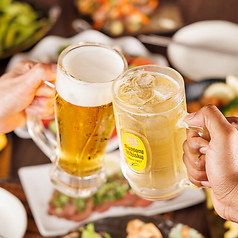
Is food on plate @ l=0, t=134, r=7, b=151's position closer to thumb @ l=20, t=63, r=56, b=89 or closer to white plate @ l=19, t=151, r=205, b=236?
white plate @ l=19, t=151, r=205, b=236

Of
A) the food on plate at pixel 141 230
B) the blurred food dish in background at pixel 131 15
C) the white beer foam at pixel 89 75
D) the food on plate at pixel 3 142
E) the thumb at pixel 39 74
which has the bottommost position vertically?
the food on plate at pixel 141 230

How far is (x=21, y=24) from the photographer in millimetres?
1951

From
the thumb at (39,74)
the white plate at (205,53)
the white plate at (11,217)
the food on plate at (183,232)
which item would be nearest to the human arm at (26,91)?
the thumb at (39,74)

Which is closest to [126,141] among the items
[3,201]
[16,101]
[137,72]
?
[137,72]

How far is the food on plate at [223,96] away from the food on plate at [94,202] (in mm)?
519

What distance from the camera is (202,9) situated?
231cm

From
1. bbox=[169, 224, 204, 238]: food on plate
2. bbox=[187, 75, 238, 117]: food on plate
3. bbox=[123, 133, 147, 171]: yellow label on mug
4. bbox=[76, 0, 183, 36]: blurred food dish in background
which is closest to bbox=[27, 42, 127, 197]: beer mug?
bbox=[123, 133, 147, 171]: yellow label on mug

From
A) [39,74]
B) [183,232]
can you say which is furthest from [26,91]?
[183,232]

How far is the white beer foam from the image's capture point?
83cm

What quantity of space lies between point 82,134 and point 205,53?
1.17m

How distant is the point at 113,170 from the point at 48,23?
0.96m

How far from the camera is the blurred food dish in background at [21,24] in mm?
1857

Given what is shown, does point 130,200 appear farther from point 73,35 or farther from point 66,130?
point 73,35

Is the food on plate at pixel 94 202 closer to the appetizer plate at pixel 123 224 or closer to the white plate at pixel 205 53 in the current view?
the appetizer plate at pixel 123 224
